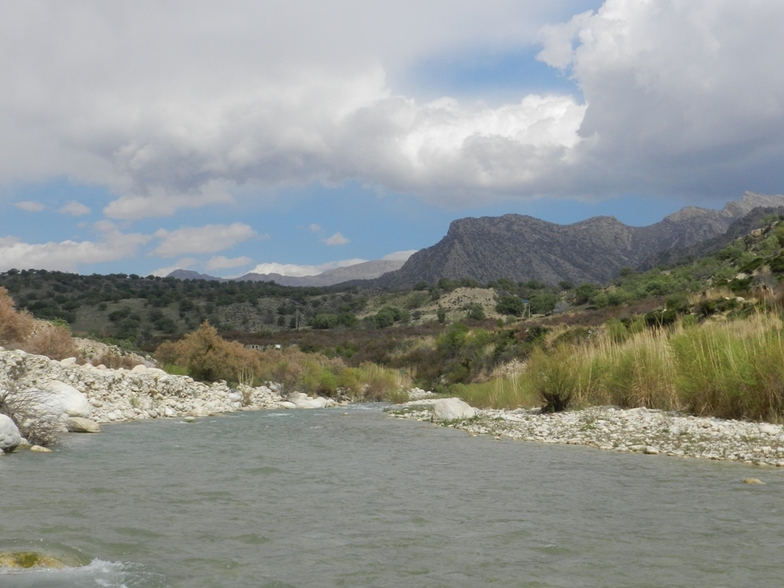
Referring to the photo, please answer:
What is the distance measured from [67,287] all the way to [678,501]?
9136 cm

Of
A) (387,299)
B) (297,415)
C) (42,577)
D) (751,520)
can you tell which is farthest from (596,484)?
(387,299)

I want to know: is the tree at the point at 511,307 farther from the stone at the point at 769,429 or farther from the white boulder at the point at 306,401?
the stone at the point at 769,429

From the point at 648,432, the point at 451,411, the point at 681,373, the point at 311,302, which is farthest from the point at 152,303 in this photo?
the point at 648,432

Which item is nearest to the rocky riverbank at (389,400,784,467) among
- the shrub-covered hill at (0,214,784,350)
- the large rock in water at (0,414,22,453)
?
the large rock in water at (0,414,22,453)

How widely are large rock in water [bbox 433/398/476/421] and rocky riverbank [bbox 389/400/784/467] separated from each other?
168 centimetres

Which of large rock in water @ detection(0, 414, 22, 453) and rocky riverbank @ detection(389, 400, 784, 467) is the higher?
large rock in water @ detection(0, 414, 22, 453)

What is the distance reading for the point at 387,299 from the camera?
9406 cm

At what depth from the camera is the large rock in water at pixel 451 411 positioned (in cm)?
1902

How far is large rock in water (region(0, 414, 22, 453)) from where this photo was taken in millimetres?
10750

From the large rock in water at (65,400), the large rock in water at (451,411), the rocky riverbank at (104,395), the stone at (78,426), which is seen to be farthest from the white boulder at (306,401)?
the stone at (78,426)

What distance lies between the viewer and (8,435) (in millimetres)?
10859

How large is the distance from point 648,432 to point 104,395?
15408mm

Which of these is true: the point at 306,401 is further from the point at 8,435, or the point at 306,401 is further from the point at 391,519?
the point at 391,519

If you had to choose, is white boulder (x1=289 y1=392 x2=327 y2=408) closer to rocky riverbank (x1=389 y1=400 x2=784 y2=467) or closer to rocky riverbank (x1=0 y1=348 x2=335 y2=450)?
rocky riverbank (x1=0 y1=348 x2=335 y2=450)
